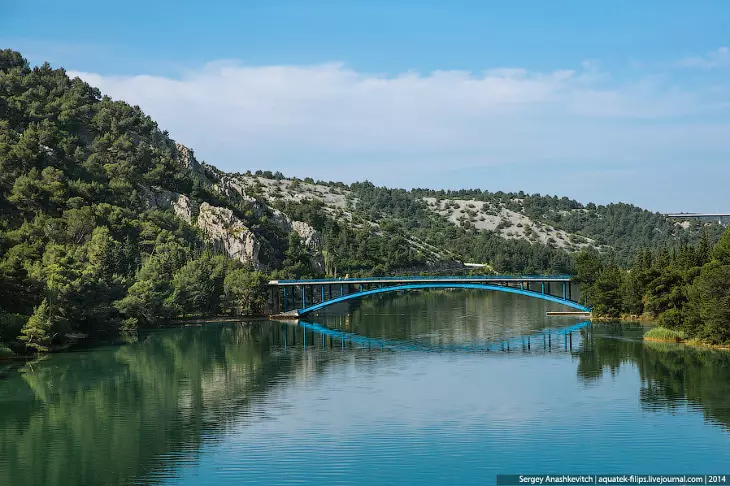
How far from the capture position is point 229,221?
154 m

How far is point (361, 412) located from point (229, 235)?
105 meters

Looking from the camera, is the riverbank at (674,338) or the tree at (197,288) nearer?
the riverbank at (674,338)

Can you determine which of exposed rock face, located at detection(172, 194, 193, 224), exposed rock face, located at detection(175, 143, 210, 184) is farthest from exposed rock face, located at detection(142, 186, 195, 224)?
exposed rock face, located at detection(175, 143, 210, 184)

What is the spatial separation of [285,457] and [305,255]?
132931mm

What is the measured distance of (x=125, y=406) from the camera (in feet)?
174

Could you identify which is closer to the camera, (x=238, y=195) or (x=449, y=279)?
(x=449, y=279)

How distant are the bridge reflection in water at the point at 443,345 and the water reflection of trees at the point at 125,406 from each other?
7.61 metres

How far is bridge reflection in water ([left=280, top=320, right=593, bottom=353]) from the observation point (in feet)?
271

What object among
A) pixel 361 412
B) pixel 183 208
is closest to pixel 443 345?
pixel 361 412

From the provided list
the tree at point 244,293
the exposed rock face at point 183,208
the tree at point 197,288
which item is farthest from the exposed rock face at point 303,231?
the tree at point 197,288

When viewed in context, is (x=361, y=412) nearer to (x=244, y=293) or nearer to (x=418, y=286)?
(x=418, y=286)

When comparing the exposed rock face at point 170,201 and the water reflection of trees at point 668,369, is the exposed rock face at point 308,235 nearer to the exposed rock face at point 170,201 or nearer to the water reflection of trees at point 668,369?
the exposed rock face at point 170,201

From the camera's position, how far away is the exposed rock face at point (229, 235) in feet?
493

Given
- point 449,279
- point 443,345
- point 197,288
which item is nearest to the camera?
point 443,345
